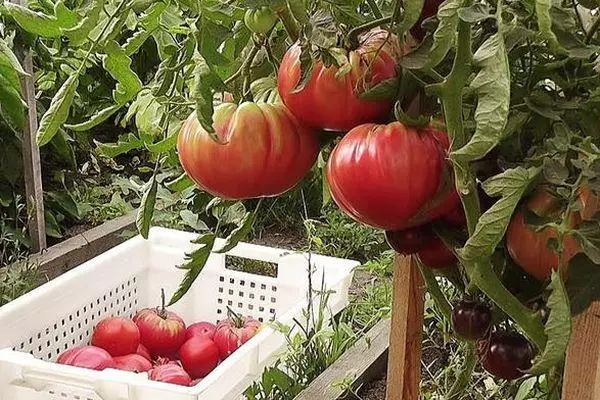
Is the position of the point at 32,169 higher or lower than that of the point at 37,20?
lower

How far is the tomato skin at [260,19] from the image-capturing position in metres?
0.57

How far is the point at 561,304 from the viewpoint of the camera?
1.52 feet

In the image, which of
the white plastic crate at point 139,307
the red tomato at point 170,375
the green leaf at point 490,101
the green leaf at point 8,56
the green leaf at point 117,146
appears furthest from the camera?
the green leaf at point 8,56

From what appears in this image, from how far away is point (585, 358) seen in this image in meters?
0.57

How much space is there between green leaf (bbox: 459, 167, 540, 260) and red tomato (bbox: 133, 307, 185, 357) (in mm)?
1687

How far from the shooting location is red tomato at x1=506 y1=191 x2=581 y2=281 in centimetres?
53

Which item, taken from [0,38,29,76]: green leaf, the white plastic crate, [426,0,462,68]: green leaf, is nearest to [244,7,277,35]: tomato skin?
[426,0,462,68]: green leaf

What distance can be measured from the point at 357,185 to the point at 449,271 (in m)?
0.14

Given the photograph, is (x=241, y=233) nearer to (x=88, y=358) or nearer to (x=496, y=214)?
(x=496, y=214)

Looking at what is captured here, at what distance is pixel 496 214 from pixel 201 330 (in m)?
1.70

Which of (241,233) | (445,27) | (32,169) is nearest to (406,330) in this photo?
(241,233)

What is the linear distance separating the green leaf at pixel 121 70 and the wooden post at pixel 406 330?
0.26 m

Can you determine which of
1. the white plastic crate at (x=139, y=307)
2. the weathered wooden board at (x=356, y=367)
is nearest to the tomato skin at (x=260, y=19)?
the white plastic crate at (x=139, y=307)

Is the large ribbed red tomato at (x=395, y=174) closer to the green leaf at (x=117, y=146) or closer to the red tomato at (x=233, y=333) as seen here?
the green leaf at (x=117, y=146)
